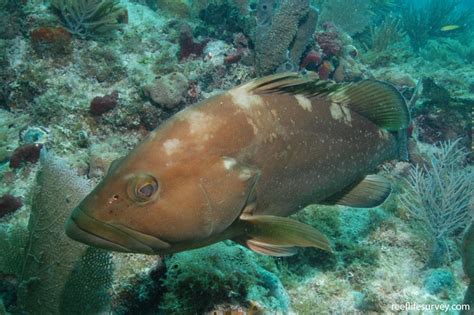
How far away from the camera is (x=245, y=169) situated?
2.47 m

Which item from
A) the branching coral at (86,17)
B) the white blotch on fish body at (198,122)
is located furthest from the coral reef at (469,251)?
the branching coral at (86,17)

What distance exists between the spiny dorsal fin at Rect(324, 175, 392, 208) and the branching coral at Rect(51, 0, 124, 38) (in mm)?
5669

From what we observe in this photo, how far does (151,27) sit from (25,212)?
195 inches

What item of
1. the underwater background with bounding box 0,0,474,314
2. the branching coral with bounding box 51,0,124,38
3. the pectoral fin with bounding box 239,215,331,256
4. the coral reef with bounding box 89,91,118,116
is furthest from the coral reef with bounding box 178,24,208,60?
the pectoral fin with bounding box 239,215,331,256

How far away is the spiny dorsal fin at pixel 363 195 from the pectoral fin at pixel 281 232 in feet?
3.74

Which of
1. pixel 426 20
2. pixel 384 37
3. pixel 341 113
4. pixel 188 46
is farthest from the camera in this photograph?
pixel 426 20

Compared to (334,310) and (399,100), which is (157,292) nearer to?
(334,310)

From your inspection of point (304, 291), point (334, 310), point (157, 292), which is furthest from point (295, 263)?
point (157, 292)

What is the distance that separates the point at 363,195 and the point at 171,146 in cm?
213

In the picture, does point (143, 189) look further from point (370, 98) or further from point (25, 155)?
point (25, 155)

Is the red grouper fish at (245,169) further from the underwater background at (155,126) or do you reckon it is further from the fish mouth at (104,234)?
the underwater background at (155,126)

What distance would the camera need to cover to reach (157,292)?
11.3 feet

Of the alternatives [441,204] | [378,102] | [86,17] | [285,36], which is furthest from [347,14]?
[378,102]

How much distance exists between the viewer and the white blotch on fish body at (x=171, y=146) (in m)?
2.26
